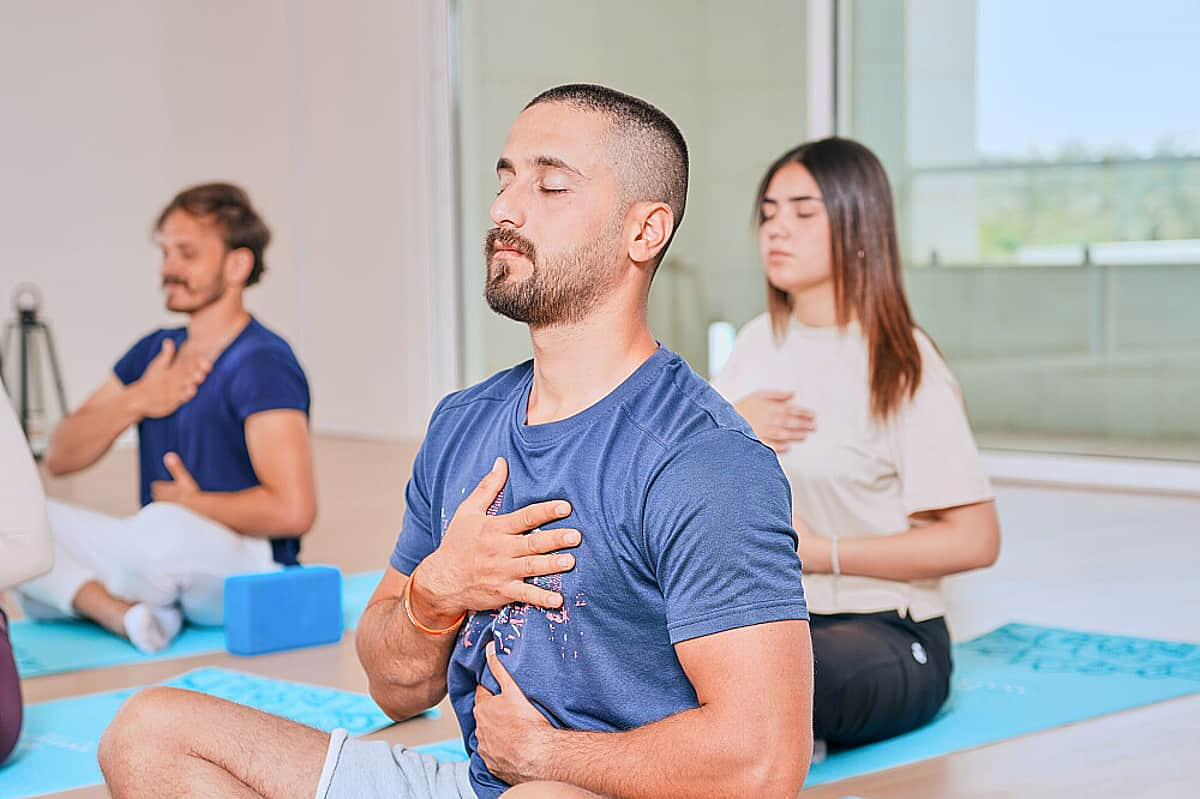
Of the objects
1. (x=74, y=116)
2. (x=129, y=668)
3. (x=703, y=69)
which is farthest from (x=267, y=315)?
(x=129, y=668)

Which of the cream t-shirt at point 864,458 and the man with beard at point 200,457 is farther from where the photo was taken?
the man with beard at point 200,457

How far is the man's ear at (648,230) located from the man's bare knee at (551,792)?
50cm

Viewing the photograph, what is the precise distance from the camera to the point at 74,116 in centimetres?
709

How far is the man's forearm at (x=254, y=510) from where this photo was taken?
3197 mm

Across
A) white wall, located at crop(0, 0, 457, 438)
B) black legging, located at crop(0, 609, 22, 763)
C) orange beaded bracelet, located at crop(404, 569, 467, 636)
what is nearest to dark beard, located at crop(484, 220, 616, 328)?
orange beaded bracelet, located at crop(404, 569, 467, 636)

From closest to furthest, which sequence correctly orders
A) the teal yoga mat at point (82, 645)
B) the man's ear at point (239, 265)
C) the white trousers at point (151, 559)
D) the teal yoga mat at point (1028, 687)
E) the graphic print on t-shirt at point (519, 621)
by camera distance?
the graphic print on t-shirt at point (519, 621) < the teal yoga mat at point (1028, 687) < the teal yoga mat at point (82, 645) < the white trousers at point (151, 559) < the man's ear at point (239, 265)

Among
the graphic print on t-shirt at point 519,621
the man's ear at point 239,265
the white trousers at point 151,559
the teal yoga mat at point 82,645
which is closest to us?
the graphic print on t-shirt at point 519,621

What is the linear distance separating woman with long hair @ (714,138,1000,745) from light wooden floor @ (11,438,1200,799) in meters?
0.17

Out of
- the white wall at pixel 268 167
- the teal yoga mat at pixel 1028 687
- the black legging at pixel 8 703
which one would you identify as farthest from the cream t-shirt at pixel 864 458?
the white wall at pixel 268 167

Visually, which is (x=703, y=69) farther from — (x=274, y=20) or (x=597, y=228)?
(x=597, y=228)

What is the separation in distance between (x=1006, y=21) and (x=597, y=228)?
13.8ft

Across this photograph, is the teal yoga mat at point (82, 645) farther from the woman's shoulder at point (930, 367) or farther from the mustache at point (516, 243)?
the mustache at point (516, 243)

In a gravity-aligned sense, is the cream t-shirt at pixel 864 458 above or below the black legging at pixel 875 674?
above

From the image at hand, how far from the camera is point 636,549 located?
139 centimetres
